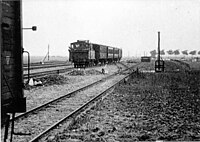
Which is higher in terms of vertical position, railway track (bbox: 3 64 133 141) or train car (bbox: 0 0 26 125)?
train car (bbox: 0 0 26 125)

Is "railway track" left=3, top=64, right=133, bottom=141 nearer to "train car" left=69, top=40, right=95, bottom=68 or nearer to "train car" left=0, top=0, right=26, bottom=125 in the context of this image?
"train car" left=0, top=0, right=26, bottom=125

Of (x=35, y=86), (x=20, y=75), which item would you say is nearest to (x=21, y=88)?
(x=20, y=75)

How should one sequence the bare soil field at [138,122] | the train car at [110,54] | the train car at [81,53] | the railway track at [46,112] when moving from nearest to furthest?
the bare soil field at [138,122], the railway track at [46,112], the train car at [81,53], the train car at [110,54]

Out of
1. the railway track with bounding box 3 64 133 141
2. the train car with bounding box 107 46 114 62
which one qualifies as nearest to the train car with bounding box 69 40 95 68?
the train car with bounding box 107 46 114 62

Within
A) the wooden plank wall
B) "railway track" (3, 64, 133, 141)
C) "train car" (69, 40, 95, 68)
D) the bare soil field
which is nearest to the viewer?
the wooden plank wall

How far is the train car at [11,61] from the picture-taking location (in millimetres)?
4984

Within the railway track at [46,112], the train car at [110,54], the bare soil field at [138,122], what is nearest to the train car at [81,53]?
the train car at [110,54]

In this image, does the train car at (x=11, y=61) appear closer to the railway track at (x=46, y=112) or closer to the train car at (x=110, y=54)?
the railway track at (x=46, y=112)

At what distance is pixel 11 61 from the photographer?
532 cm

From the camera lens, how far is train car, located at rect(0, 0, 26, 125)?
4.98m

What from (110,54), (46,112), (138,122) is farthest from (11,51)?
(110,54)

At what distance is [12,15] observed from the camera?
5309 mm

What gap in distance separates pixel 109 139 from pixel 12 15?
3359 mm

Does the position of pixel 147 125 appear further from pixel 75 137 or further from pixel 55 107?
pixel 55 107
